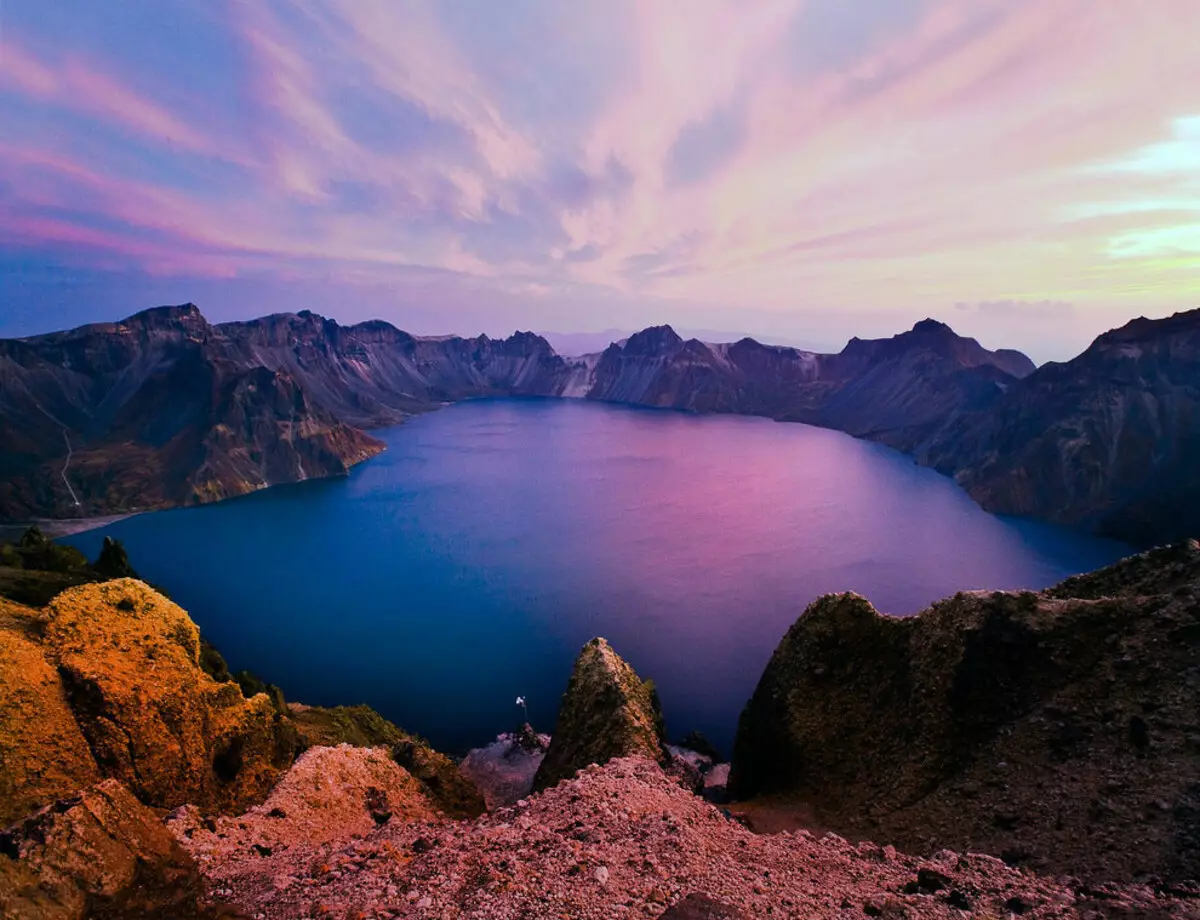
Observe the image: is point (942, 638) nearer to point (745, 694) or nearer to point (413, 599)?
point (745, 694)

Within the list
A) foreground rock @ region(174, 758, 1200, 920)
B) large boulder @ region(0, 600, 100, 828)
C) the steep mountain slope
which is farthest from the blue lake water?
foreground rock @ region(174, 758, 1200, 920)

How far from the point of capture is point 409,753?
125ft

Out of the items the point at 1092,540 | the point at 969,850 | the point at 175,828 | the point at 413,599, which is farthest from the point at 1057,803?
the point at 1092,540

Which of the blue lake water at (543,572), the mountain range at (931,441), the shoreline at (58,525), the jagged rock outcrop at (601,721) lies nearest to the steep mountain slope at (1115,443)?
the mountain range at (931,441)

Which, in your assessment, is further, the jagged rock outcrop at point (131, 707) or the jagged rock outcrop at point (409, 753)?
the jagged rock outcrop at point (409, 753)

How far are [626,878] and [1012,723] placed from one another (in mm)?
19892

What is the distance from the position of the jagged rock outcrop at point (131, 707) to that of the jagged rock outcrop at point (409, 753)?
7.65 m

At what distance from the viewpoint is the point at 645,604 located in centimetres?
8206

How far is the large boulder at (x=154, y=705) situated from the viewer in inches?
941

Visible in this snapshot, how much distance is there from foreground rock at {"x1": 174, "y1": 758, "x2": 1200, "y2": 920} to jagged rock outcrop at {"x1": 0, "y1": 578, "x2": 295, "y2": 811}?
6.80 metres

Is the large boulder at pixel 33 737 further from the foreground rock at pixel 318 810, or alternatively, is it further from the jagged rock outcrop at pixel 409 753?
the jagged rock outcrop at pixel 409 753

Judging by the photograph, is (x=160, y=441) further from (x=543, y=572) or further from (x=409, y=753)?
(x=409, y=753)

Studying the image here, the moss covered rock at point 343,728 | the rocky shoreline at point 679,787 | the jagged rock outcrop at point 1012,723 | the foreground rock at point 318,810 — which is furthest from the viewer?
the moss covered rock at point 343,728

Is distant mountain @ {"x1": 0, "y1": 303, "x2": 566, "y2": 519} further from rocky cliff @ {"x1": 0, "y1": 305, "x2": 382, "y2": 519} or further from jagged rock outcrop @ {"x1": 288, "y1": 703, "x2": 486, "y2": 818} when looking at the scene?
jagged rock outcrop @ {"x1": 288, "y1": 703, "x2": 486, "y2": 818}
